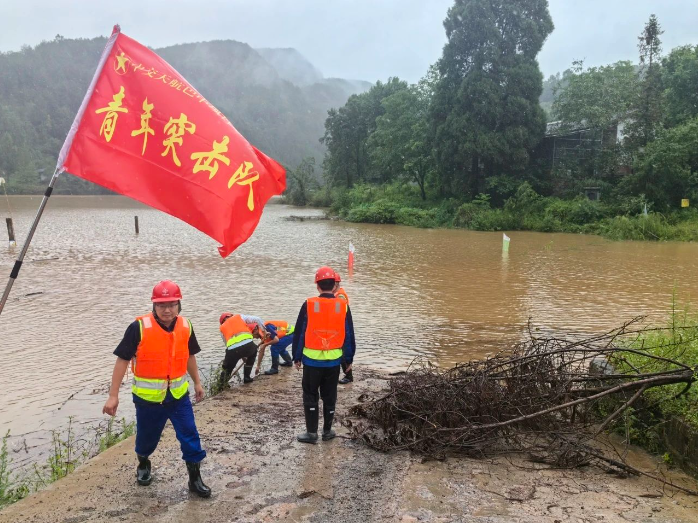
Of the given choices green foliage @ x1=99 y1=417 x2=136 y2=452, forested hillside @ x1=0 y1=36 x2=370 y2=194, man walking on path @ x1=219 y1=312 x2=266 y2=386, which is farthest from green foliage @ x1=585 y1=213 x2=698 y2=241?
forested hillside @ x1=0 y1=36 x2=370 y2=194

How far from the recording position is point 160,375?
3709mm

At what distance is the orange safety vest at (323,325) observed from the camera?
4.77 meters

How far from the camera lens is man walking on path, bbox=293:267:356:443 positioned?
4770 mm

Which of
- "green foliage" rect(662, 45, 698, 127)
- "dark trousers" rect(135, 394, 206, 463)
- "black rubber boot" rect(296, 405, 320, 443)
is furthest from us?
"green foliage" rect(662, 45, 698, 127)

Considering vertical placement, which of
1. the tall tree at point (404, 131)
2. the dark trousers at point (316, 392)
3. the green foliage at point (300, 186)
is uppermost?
the tall tree at point (404, 131)

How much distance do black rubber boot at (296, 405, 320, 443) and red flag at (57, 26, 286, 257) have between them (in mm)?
1505

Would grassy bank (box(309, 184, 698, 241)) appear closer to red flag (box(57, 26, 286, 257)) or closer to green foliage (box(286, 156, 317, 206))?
green foliage (box(286, 156, 317, 206))

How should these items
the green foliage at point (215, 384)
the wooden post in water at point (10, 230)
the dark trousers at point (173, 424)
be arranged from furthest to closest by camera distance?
the wooden post in water at point (10, 230)
the green foliage at point (215, 384)
the dark trousers at point (173, 424)

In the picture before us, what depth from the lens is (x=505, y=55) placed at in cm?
3616

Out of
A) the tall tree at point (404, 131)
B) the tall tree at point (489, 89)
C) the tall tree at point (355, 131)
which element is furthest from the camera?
the tall tree at point (355, 131)

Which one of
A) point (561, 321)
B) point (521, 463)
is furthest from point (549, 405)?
point (561, 321)

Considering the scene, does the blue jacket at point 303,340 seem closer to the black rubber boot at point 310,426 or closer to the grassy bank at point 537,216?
the black rubber boot at point 310,426

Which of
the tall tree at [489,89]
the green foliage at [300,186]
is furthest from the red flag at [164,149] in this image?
the green foliage at [300,186]

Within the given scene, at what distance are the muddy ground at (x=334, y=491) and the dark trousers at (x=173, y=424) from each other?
261mm
